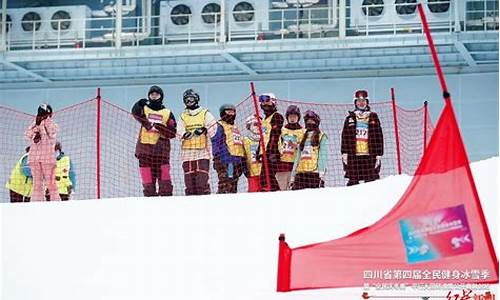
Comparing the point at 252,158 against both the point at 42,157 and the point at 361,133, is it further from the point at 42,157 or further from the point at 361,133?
the point at 42,157

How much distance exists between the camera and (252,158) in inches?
481

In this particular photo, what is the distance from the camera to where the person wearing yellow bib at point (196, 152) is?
12.3 metres

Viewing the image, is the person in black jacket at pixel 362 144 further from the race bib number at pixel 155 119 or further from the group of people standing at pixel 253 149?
the race bib number at pixel 155 119

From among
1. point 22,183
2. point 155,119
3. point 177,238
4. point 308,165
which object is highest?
point 155,119

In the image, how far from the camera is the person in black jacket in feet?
40.7

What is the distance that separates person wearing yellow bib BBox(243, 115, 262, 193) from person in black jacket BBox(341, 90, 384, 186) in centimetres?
110

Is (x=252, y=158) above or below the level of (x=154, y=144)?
below

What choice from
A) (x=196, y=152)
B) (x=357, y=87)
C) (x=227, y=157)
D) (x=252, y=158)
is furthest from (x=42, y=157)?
(x=357, y=87)

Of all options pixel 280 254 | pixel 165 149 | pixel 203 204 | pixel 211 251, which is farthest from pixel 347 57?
pixel 280 254

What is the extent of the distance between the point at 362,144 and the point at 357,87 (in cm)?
398

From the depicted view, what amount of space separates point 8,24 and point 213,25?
11.6 ft

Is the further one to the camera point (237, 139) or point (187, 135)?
point (187, 135)

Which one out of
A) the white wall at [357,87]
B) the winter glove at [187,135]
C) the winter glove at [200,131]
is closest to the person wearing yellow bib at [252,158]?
the winter glove at [200,131]

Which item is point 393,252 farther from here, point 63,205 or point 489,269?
point 63,205
